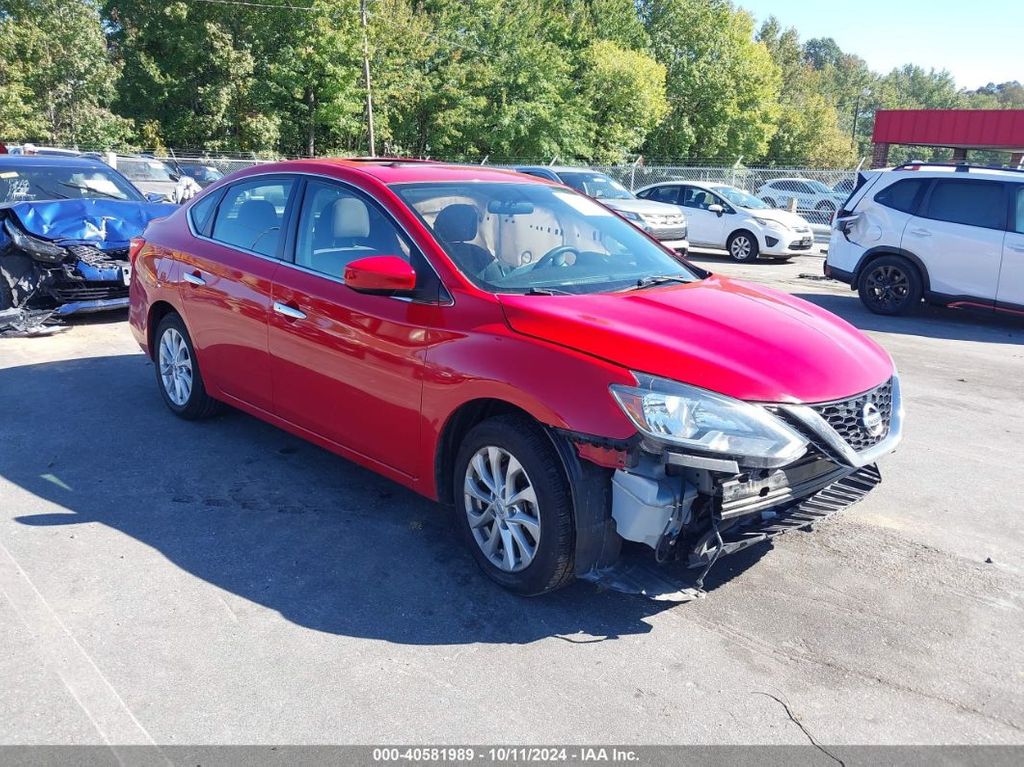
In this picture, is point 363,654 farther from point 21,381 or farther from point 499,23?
point 499,23

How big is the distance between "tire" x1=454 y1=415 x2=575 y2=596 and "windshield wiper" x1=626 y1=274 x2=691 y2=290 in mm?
1121

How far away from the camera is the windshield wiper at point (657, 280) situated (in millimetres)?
4258

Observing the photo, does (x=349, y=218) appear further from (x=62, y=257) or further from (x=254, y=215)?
(x=62, y=257)

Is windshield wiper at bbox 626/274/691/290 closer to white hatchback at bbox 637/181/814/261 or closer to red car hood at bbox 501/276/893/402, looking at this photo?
red car hood at bbox 501/276/893/402

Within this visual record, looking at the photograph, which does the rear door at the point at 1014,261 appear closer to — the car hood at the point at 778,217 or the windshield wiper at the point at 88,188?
the car hood at the point at 778,217

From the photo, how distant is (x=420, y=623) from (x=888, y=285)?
9.25 m

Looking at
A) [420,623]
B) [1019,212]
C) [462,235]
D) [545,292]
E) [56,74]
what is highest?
[56,74]

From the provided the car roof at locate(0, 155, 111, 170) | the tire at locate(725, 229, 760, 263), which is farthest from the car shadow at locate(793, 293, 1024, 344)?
the car roof at locate(0, 155, 111, 170)

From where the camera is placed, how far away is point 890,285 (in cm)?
1085

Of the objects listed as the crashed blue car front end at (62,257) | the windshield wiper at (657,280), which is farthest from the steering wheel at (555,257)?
the crashed blue car front end at (62,257)

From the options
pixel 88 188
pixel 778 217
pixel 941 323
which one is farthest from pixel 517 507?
pixel 778 217

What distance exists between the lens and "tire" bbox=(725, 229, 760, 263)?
1716cm

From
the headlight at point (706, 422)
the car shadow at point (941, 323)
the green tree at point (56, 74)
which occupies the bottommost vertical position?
the car shadow at point (941, 323)

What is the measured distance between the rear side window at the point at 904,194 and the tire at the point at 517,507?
29.2 feet
